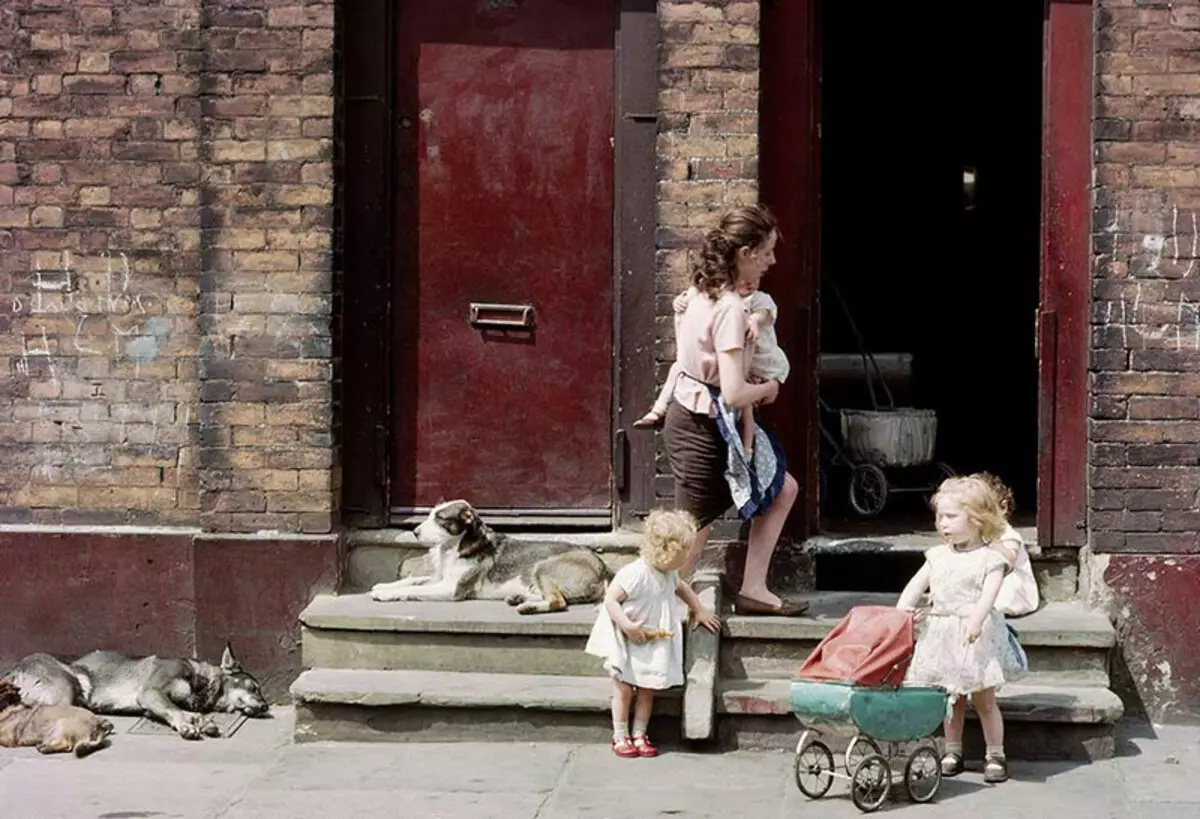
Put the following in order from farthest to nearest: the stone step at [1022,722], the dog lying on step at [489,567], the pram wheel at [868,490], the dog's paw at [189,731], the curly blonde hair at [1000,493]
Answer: the pram wheel at [868,490], the dog lying on step at [489,567], the dog's paw at [189,731], the stone step at [1022,722], the curly blonde hair at [1000,493]

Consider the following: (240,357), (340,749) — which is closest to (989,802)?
(340,749)

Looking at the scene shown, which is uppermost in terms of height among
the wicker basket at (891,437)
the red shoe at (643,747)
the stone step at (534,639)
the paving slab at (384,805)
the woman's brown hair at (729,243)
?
the woman's brown hair at (729,243)

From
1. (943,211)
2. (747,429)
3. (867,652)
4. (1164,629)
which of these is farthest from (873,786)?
(943,211)

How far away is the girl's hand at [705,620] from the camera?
759 cm

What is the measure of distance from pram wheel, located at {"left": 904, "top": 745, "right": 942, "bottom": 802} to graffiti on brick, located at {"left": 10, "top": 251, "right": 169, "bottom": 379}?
13.2 feet

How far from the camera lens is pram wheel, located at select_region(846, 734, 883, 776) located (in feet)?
22.2

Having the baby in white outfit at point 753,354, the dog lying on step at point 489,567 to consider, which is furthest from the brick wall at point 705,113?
the dog lying on step at point 489,567

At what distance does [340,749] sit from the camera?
7707 mm

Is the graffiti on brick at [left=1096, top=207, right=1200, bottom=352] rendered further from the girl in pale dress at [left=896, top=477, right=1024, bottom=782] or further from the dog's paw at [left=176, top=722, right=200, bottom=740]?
the dog's paw at [left=176, top=722, right=200, bottom=740]

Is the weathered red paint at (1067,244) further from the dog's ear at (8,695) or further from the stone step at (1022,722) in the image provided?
the dog's ear at (8,695)

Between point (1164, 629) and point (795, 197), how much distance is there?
254cm

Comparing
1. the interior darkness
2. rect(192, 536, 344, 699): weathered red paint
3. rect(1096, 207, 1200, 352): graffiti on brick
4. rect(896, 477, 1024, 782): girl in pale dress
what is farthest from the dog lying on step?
the interior darkness

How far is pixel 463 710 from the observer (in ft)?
25.4

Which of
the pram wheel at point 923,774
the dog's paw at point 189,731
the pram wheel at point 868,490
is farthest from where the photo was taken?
the pram wheel at point 868,490
